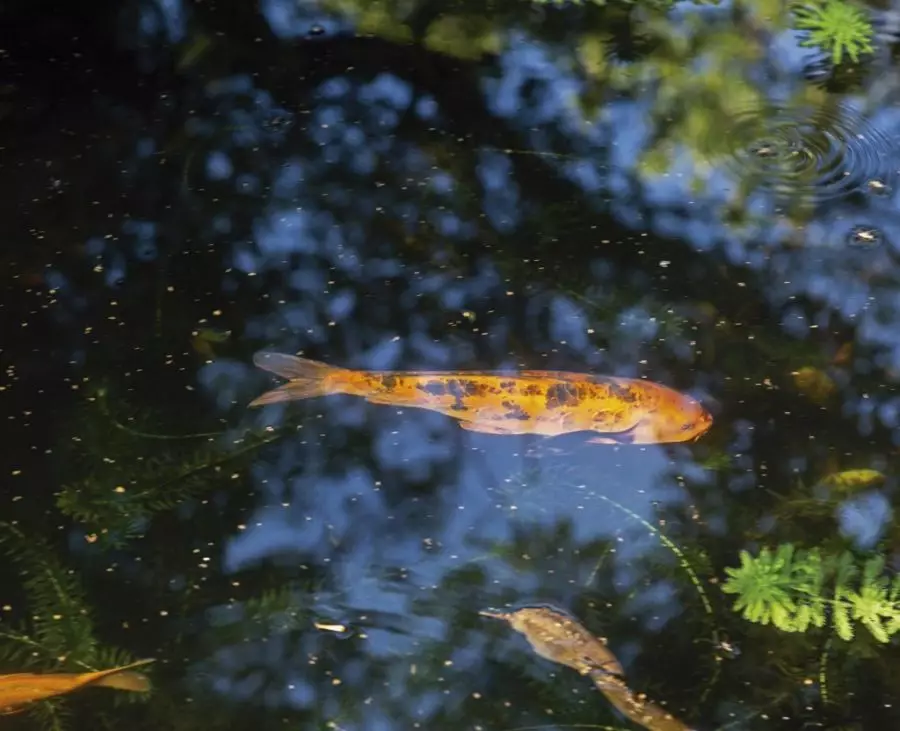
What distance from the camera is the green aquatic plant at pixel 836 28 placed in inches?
103

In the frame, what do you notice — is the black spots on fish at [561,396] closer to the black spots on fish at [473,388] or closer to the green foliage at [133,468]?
the black spots on fish at [473,388]

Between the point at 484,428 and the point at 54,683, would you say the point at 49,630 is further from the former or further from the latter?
the point at 484,428

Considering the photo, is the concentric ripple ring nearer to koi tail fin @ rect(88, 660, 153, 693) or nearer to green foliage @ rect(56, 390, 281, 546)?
green foliage @ rect(56, 390, 281, 546)

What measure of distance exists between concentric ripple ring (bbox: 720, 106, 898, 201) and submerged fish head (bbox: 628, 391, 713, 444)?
68cm

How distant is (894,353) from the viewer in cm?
201

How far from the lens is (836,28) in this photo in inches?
104

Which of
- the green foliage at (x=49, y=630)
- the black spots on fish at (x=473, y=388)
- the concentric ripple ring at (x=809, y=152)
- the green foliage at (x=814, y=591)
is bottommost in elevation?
the green foliage at (x=49, y=630)

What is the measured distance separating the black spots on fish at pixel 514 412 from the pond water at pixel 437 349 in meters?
0.05

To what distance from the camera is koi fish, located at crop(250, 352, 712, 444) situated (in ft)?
6.15

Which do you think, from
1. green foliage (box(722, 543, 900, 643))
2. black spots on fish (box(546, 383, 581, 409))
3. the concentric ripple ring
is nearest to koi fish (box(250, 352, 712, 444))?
black spots on fish (box(546, 383, 581, 409))

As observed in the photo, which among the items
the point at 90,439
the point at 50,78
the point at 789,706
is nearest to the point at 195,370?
the point at 90,439

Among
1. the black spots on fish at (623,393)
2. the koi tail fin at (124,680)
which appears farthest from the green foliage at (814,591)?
the koi tail fin at (124,680)

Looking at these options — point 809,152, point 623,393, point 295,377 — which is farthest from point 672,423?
point 809,152

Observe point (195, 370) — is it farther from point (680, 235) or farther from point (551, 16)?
point (551, 16)
